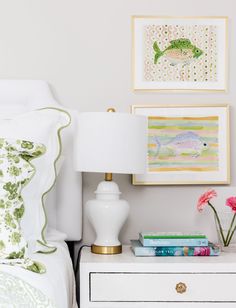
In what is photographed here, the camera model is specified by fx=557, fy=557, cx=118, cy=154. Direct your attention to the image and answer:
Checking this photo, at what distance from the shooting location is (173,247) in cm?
221

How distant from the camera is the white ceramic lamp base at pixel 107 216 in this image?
225cm

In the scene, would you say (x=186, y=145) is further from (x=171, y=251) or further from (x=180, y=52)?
(x=171, y=251)

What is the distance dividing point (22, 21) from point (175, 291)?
1409 millimetres

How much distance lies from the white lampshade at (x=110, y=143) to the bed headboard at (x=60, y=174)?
252 millimetres

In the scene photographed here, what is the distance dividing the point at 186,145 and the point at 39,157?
778mm

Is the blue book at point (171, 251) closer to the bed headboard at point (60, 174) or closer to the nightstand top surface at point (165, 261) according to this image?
the nightstand top surface at point (165, 261)

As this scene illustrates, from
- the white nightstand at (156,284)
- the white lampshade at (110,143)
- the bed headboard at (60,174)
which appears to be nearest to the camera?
the white nightstand at (156,284)

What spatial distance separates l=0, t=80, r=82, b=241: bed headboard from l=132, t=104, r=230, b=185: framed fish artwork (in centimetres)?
30

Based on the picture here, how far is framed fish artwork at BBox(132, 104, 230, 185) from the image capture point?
102 inches

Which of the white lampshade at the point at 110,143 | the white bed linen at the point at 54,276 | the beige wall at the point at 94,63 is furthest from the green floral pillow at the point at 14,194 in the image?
the beige wall at the point at 94,63

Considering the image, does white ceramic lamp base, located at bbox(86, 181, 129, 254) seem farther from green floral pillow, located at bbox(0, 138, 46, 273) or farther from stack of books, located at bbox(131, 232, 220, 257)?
green floral pillow, located at bbox(0, 138, 46, 273)

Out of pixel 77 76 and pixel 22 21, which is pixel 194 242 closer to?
pixel 77 76

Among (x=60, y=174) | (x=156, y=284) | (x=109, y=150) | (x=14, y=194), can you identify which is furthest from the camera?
(x=60, y=174)

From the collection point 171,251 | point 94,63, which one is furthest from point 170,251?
point 94,63
